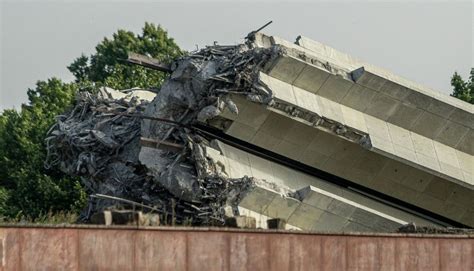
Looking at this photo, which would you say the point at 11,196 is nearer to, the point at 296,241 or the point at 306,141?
the point at 306,141

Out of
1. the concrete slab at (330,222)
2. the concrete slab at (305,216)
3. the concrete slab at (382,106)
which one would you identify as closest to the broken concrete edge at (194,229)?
the concrete slab at (305,216)

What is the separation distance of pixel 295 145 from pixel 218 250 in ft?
45.6

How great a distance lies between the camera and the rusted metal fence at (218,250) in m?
25.7

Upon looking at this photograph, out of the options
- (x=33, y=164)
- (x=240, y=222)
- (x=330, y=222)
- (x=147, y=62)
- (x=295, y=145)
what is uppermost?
(x=33, y=164)

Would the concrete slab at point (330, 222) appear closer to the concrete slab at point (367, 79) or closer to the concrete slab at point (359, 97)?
the concrete slab at point (359, 97)

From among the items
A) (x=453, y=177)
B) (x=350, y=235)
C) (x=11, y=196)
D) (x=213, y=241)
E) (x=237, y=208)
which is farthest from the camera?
(x=11, y=196)

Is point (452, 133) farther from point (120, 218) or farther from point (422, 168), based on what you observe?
point (120, 218)

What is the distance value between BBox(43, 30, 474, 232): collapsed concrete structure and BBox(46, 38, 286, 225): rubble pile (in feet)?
0.14

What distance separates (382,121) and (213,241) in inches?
586

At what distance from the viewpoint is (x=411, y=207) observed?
43.6m

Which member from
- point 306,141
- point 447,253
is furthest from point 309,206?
point 447,253

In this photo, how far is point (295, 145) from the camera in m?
41.5

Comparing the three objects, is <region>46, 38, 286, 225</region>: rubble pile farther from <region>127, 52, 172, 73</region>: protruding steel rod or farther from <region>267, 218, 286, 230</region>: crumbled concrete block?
<region>267, 218, 286, 230</region>: crumbled concrete block

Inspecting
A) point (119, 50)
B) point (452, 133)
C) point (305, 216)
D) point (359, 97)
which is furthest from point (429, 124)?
point (119, 50)
